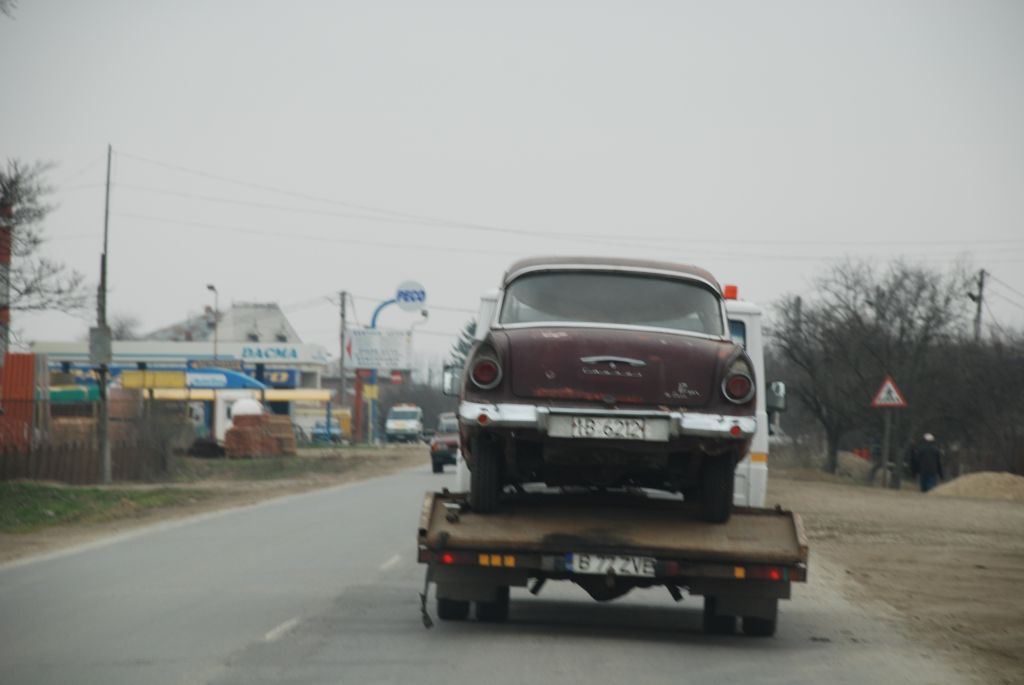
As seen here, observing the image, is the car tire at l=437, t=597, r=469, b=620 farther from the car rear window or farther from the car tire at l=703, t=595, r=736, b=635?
the car rear window

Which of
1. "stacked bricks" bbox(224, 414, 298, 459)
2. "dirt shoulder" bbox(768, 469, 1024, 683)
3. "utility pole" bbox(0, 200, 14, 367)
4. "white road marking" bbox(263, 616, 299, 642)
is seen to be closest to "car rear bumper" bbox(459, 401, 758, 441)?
"white road marking" bbox(263, 616, 299, 642)

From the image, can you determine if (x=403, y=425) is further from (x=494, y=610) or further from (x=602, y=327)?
(x=602, y=327)

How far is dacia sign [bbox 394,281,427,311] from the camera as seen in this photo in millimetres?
87562

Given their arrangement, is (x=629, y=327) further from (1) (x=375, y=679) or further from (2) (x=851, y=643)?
(1) (x=375, y=679)

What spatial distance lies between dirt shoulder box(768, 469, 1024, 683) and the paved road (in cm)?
41

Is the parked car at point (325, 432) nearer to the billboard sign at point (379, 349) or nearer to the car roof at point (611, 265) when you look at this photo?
the billboard sign at point (379, 349)

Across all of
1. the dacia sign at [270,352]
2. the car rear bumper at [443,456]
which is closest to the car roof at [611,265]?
the car rear bumper at [443,456]

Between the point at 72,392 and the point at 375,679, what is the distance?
52.1 meters

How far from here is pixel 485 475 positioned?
406 inches

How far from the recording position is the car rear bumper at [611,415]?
383 inches

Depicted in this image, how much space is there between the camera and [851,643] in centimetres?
1041

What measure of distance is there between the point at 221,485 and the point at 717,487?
28.4m

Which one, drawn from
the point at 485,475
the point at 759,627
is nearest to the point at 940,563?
the point at 759,627

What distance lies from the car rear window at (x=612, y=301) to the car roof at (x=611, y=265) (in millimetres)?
62
